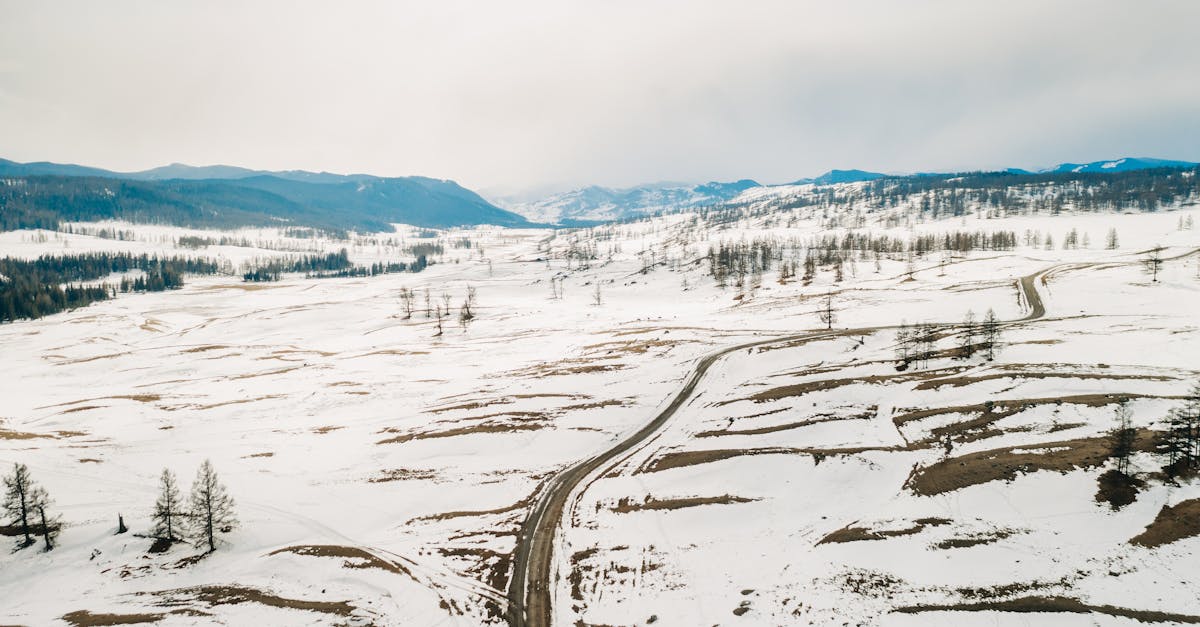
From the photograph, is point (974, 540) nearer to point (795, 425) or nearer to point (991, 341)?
point (795, 425)

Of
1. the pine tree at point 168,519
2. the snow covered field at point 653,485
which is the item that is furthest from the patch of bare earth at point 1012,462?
the pine tree at point 168,519

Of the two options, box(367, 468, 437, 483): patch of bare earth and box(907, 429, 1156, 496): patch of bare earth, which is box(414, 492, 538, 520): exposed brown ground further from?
box(907, 429, 1156, 496): patch of bare earth

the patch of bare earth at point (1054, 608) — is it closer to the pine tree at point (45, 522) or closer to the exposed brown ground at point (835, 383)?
the exposed brown ground at point (835, 383)

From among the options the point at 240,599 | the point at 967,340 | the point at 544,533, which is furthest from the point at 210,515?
the point at 967,340

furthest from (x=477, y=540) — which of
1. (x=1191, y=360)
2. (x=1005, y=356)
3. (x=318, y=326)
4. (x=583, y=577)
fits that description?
(x=318, y=326)

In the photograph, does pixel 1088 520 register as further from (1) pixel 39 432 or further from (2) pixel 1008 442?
(1) pixel 39 432

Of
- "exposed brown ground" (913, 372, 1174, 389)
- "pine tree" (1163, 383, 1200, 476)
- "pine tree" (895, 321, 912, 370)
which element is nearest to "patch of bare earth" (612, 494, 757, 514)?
"pine tree" (1163, 383, 1200, 476)
